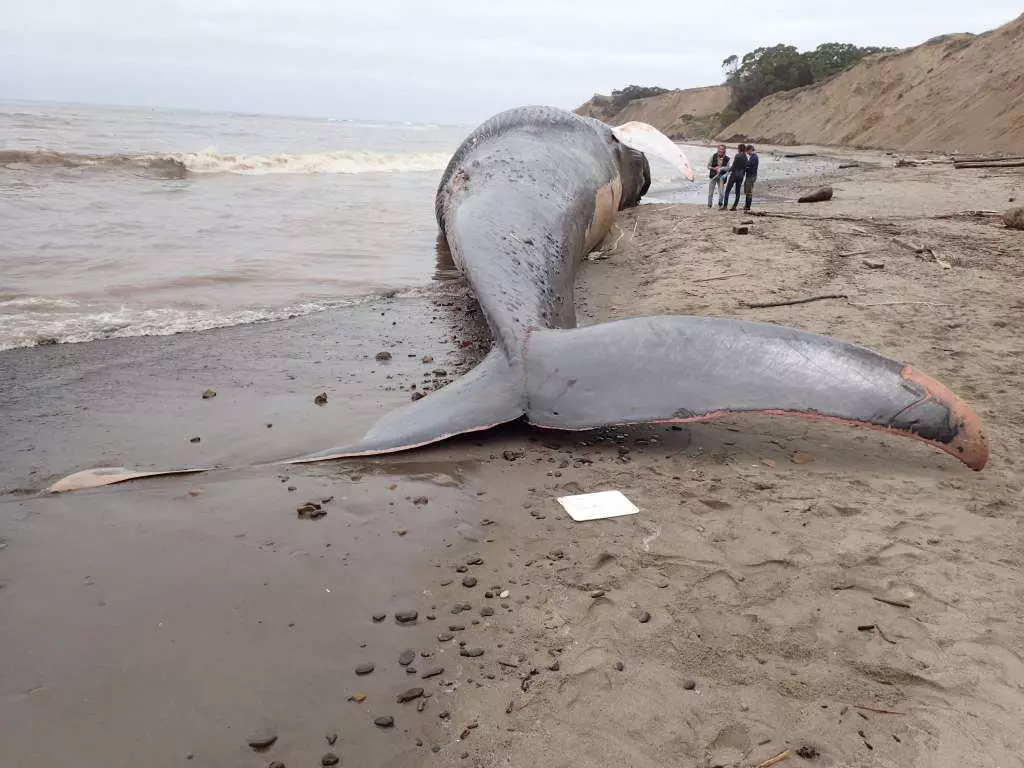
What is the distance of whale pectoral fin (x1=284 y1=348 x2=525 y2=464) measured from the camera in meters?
3.47

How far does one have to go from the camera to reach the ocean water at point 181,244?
21.2 ft

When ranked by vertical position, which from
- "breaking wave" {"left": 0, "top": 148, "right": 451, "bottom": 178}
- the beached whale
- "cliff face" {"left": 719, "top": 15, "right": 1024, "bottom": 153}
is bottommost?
the beached whale

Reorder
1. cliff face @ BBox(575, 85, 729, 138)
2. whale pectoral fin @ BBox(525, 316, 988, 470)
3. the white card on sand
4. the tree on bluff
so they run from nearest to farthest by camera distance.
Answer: whale pectoral fin @ BBox(525, 316, 988, 470), the white card on sand, the tree on bluff, cliff face @ BBox(575, 85, 729, 138)

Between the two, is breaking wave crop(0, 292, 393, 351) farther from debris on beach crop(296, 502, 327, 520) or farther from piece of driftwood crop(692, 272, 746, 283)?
piece of driftwood crop(692, 272, 746, 283)

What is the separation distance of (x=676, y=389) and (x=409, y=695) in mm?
1919

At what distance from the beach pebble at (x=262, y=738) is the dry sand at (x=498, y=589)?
23mm

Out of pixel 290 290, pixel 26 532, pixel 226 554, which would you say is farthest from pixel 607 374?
pixel 290 290

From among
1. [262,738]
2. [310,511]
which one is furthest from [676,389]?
[262,738]

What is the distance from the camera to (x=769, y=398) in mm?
3248

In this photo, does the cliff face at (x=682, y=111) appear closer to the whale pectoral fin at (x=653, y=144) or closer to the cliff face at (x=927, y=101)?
the cliff face at (x=927, y=101)

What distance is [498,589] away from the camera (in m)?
2.75

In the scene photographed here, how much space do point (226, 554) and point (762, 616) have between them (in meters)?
2.17

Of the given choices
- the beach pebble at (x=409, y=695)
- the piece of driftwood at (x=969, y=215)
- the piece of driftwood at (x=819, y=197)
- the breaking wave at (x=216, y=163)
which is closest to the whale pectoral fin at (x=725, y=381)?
the beach pebble at (x=409, y=695)

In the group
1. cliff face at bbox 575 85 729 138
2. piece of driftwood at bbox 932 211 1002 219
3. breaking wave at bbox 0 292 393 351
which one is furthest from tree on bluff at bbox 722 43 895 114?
breaking wave at bbox 0 292 393 351
